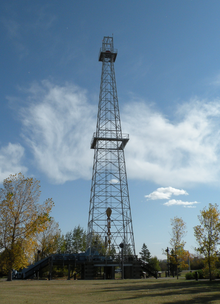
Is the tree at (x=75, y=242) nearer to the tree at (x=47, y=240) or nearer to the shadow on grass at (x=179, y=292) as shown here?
the tree at (x=47, y=240)

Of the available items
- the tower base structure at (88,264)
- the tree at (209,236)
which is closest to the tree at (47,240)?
the tower base structure at (88,264)

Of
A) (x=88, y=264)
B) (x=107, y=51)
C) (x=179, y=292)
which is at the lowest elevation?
(x=179, y=292)

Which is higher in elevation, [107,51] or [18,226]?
[107,51]

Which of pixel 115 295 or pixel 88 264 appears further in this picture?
pixel 88 264

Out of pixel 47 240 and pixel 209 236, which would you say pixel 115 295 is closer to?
pixel 209 236

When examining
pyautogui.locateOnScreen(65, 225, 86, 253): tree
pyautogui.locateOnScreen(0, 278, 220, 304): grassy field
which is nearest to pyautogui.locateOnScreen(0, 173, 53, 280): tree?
pyautogui.locateOnScreen(0, 278, 220, 304): grassy field

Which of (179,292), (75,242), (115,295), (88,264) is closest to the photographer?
(115,295)

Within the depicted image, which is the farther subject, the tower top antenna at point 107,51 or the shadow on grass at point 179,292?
the tower top antenna at point 107,51

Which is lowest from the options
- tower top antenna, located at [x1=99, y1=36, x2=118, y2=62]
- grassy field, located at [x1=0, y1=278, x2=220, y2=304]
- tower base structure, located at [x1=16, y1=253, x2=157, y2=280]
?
grassy field, located at [x1=0, y1=278, x2=220, y2=304]

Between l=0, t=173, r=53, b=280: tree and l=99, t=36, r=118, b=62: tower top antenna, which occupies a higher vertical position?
l=99, t=36, r=118, b=62: tower top antenna

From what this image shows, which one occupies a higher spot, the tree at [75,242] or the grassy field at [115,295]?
the tree at [75,242]

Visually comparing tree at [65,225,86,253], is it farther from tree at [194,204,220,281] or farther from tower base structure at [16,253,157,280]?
tree at [194,204,220,281]

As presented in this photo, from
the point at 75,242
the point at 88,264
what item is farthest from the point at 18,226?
the point at 75,242

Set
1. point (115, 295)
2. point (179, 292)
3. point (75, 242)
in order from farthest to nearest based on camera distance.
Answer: point (75, 242), point (179, 292), point (115, 295)
